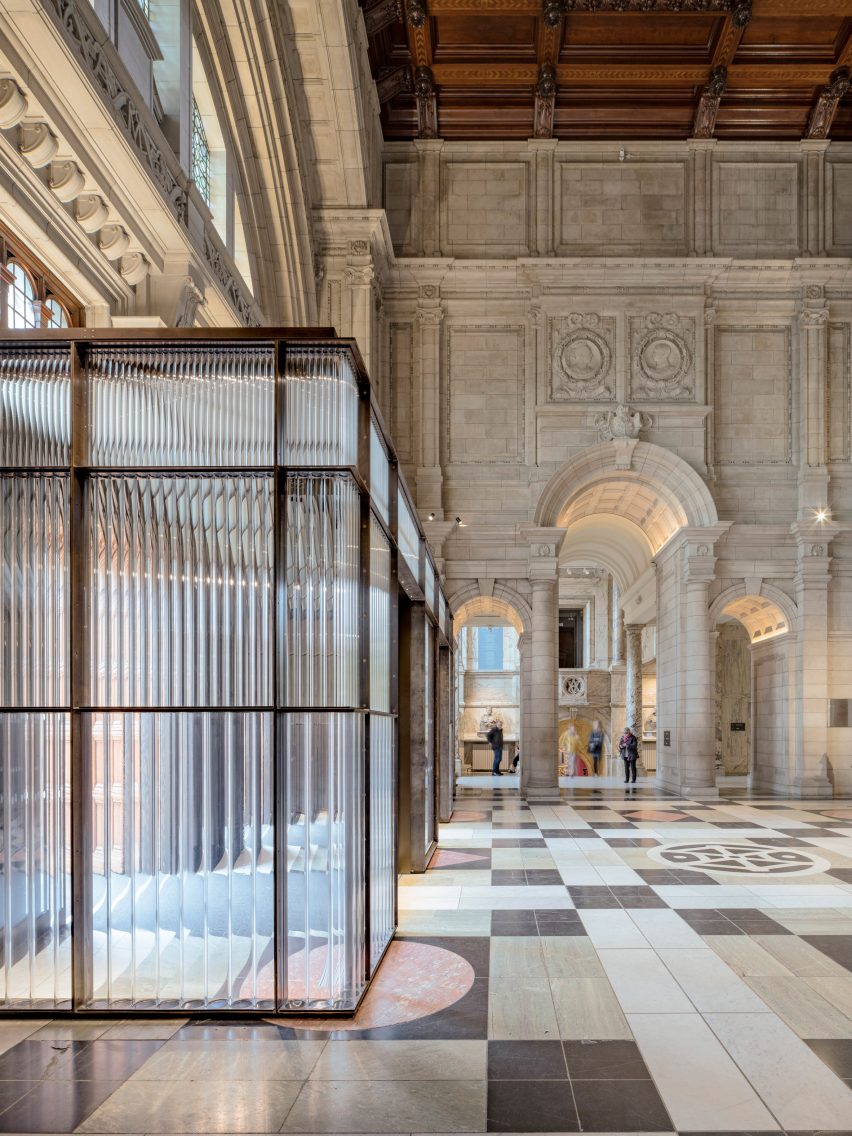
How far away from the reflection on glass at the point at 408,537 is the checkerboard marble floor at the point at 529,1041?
127 inches

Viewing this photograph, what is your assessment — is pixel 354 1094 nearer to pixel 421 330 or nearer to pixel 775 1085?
pixel 775 1085

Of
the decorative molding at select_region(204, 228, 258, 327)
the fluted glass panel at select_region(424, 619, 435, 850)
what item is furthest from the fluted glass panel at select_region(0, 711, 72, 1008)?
the decorative molding at select_region(204, 228, 258, 327)

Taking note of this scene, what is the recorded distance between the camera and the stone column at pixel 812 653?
22906mm

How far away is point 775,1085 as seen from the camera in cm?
505

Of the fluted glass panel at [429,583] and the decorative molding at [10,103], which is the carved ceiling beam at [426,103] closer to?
the fluted glass panel at [429,583]

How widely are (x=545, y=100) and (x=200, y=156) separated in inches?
470

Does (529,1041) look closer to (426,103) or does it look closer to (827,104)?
(426,103)

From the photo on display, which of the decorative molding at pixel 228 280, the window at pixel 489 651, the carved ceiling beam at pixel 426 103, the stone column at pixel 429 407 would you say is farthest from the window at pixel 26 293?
the window at pixel 489 651

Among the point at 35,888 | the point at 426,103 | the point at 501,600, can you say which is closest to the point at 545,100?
the point at 426,103

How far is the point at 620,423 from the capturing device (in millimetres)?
23297

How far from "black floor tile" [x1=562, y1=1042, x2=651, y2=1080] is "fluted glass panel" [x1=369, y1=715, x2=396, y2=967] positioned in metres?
1.76

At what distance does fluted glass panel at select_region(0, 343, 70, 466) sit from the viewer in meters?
6.48

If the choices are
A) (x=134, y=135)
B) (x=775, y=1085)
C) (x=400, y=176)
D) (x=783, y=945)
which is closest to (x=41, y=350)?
(x=134, y=135)

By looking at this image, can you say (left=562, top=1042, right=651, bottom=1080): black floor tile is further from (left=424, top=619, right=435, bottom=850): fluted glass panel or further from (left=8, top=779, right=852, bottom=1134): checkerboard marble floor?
(left=424, top=619, right=435, bottom=850): fluted glass panel
